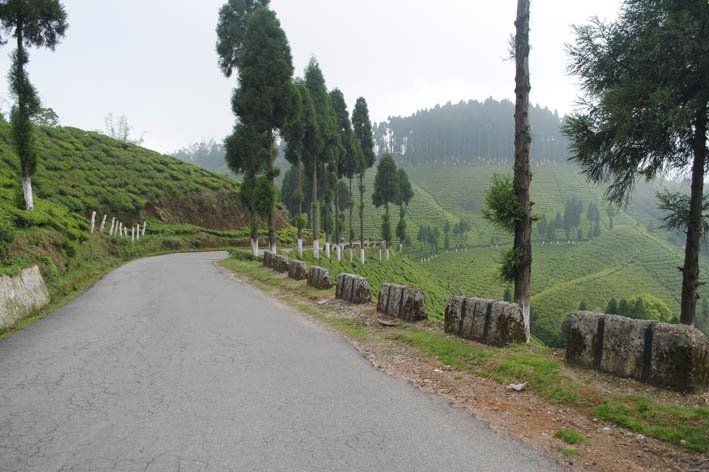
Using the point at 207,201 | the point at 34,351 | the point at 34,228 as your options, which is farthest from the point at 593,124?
the point at 207,201

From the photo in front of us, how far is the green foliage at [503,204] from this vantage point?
8.30m

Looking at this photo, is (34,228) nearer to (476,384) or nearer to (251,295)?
(251,295)

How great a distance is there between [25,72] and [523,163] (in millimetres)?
24237

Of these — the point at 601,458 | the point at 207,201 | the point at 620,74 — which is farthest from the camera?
the point at 207,201

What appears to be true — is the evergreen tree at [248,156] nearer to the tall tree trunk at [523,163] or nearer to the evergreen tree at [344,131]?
the evergreen tree at [344,131]

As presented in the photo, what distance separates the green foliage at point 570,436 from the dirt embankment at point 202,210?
4114 centimetres

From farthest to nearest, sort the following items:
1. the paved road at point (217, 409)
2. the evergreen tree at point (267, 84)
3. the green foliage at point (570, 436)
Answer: the evergreen tree at point (267, 84) → the green foliage at point (570, 436) → the paved road at point (217, 409)

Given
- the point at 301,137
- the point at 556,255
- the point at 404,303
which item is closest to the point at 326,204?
the point at 301,137

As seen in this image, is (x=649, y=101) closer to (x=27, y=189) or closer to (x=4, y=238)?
(x=4, y=238)

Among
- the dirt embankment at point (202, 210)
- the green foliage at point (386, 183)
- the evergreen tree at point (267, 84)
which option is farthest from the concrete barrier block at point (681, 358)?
the green foliage at point (386, 183)

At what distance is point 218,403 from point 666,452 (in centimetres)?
430

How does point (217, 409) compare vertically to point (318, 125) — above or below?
below

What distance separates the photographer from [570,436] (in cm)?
378

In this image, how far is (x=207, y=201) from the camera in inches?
1850
